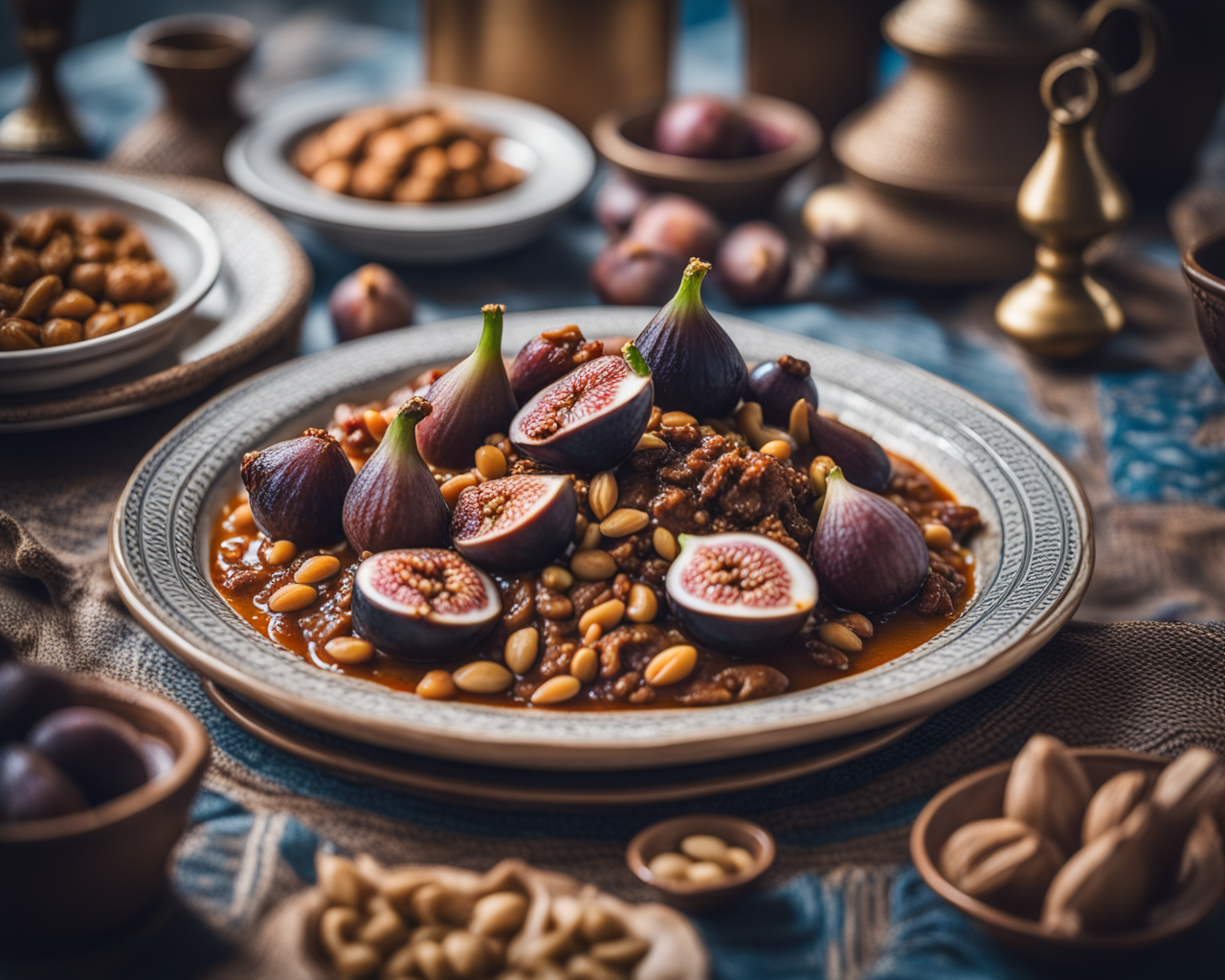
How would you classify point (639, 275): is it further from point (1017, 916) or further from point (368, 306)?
point (1017, 916)

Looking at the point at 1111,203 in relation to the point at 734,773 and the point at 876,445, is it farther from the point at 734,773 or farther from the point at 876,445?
the point at 734,773

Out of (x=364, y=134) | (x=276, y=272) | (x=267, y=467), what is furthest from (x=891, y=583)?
(x=364, y=134)

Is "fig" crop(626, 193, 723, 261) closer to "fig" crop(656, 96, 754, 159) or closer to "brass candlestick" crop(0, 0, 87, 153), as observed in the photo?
"fig" crop(656, 96, 754, 159)

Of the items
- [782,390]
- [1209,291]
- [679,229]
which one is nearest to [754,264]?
[679,229]

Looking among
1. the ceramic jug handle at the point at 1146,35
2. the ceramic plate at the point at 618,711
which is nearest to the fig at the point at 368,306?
the ceramic plate at the point at 618,711

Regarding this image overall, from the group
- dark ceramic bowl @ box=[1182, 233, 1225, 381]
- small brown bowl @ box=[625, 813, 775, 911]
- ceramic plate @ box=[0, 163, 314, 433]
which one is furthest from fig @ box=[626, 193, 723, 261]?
small brown bowl @ box=[625, 813, 775, 911]

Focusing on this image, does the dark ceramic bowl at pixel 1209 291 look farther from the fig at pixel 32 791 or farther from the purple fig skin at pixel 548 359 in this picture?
the fig at pixel 32 791
